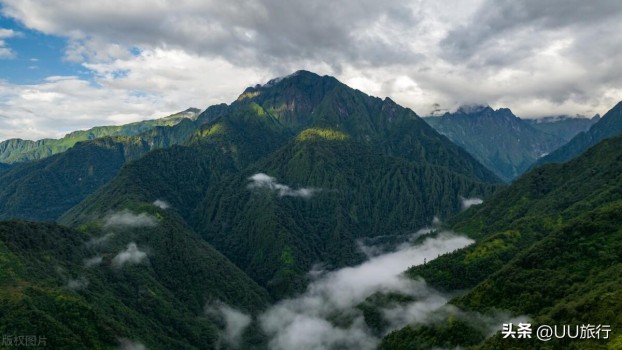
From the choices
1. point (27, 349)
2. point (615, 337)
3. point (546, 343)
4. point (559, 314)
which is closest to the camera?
point (615, 337)

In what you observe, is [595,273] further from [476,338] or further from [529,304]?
A: [476,338]

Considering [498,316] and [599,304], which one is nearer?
[599,304]

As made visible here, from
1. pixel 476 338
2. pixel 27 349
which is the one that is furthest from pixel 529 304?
pixel 27 349

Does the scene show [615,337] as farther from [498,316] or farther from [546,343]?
[498,316]

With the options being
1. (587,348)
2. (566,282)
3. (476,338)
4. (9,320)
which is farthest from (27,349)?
(566,282)

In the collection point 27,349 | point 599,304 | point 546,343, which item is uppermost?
point 599,304

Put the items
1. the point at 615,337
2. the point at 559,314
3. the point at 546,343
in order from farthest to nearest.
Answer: the point at 559,314 < the point at 546,343 < the point at 615,337

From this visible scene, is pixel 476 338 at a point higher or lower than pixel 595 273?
lower

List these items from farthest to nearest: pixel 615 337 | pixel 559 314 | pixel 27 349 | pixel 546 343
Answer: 1. pixel 27 349
2. pixel 559 314
3. pixel 546 343
4. pixel 615 337

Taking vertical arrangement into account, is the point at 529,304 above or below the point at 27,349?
above
